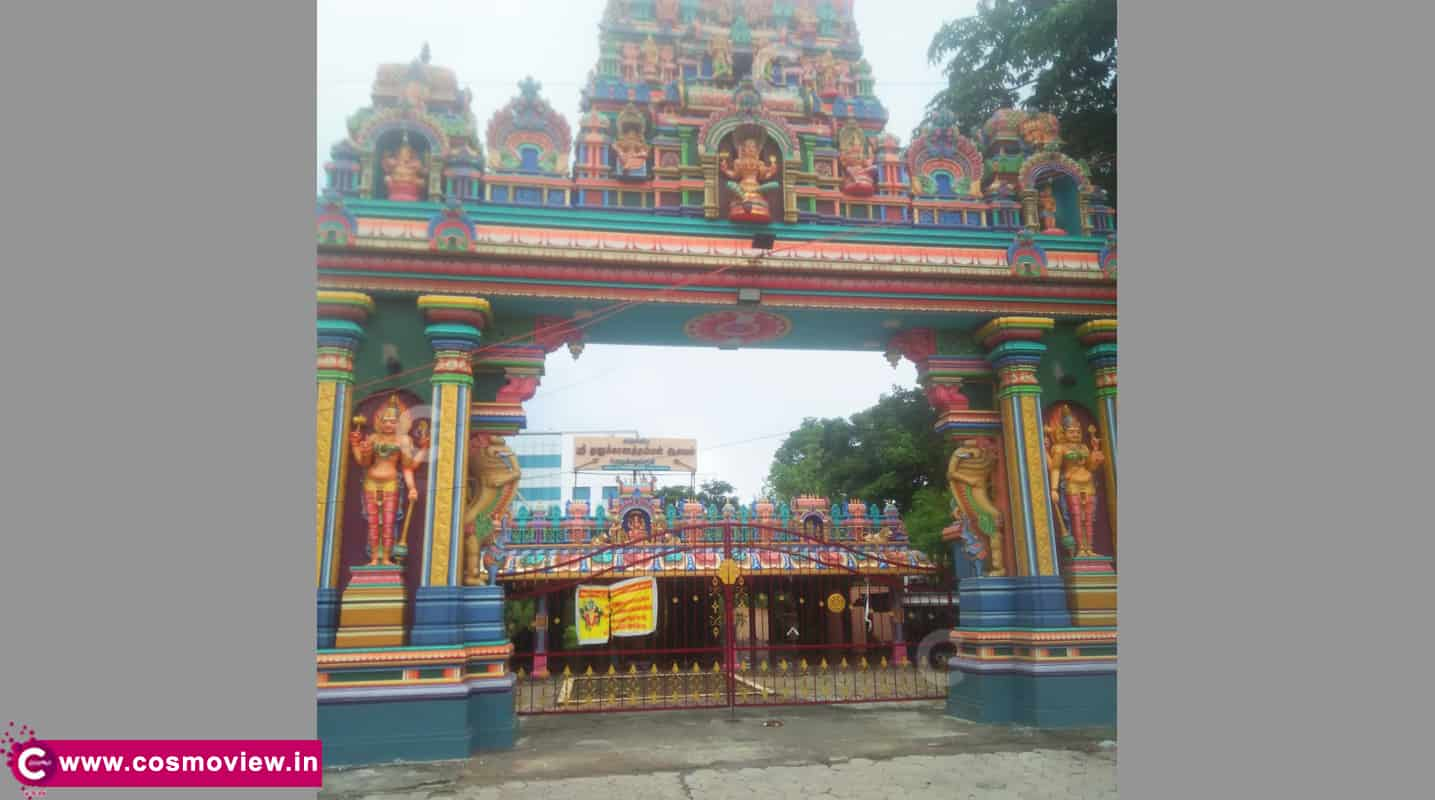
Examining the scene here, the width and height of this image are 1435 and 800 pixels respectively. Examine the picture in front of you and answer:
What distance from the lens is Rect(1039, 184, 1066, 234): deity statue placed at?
882 centimetres

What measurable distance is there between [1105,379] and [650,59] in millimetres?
6353

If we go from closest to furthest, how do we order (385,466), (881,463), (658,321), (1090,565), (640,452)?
(385,466), (1090,565), (658,321), (881,463), (640,452)

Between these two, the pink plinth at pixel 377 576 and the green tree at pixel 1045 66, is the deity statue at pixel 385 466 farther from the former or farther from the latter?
the green tree at pixel 1045 66

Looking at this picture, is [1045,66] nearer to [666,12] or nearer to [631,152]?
[666,12]

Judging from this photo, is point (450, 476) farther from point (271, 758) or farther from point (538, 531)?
point (538, 531)

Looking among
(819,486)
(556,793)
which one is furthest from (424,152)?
(819,486)

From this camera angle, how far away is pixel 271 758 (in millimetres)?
2303

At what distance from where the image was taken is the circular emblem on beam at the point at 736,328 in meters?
8.09

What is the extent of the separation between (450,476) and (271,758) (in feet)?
16.0

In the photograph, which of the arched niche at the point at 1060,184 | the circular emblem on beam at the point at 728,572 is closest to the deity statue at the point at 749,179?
the arched niche at the point at 1060,184

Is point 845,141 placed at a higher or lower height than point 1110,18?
lower

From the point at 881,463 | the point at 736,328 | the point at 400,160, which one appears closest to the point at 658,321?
the point at 736,328

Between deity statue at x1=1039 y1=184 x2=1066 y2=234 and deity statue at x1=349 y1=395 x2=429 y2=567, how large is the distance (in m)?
6.61

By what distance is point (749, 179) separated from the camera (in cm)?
814
